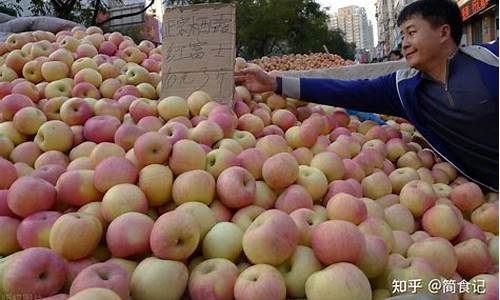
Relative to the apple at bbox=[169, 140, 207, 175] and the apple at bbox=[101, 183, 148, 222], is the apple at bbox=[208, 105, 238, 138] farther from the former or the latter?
the apple at bbox=[101, 183, 148, 222]

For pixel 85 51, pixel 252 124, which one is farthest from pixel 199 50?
pixel 85 51

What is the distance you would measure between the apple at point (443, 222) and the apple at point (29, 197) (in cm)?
136

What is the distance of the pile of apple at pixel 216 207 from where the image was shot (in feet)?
3.96

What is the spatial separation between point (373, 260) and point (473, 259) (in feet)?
1.45

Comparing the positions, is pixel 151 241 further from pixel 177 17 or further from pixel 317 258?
pixel 177 17

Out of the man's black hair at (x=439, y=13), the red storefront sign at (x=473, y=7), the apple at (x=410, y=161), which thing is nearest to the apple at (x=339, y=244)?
the apple at (x=410, y=161)

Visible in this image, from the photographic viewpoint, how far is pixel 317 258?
51.0 inches

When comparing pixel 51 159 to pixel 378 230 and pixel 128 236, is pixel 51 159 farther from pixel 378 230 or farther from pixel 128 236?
pixel 378 230

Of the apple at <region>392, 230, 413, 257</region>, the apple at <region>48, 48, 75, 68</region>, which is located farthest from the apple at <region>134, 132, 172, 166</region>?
the apple at <region>48, 48, 75, 68</region>

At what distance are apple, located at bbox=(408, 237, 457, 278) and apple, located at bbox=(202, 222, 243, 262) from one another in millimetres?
581

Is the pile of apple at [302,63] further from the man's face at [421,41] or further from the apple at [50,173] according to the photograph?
the apple at [50,173]

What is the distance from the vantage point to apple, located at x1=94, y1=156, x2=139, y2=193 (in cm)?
154

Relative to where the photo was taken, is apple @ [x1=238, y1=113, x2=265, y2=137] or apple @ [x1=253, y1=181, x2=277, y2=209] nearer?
apple @ [x1=253, y1=181, x2=277, y2=209]

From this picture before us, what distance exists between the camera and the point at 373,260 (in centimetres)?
129
